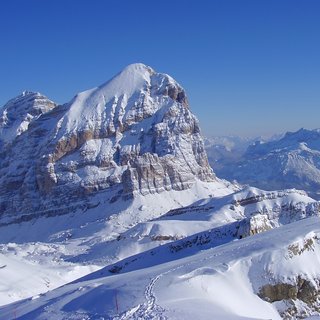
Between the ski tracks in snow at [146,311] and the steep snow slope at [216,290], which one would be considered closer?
the ski tracks in snow at [146,311]

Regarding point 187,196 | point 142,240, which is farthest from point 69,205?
point 142,240

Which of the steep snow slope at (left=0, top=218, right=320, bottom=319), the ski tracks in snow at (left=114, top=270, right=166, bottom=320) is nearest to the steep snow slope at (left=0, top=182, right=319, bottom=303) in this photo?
the steep snow slope at (left=0, top=218, right=320, bottom=319)

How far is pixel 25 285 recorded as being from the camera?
255 feet

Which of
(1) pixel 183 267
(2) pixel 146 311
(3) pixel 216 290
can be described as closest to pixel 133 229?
(1) pixel 183 267

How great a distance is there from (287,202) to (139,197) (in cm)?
5849

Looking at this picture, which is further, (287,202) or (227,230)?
(287,202)

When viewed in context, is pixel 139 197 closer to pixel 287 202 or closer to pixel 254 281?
pixel 287 202

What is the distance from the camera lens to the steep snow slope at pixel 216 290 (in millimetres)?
32438

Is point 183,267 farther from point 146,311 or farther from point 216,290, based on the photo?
point 146,311

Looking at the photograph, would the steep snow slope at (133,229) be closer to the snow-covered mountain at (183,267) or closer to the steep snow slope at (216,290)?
the snow-covered mountain at (183,267)

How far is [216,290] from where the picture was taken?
3691 cm

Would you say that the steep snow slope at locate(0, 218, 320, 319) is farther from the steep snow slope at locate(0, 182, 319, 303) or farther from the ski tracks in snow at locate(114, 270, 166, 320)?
the steep snow slope at locate(0, 182, 319, 303)

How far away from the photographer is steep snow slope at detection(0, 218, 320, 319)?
106 ft

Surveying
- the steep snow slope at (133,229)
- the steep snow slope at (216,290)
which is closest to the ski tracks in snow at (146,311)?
the steep snow slope at (216,290)
